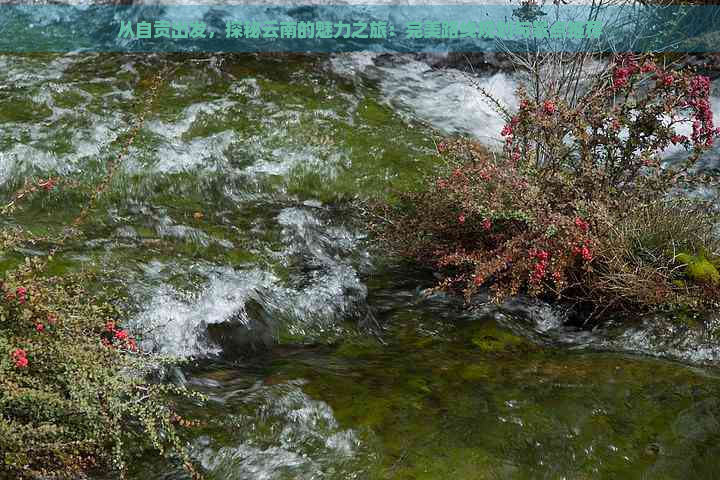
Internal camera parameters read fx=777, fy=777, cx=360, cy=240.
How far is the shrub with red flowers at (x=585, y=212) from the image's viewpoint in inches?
191

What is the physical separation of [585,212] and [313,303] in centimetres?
185

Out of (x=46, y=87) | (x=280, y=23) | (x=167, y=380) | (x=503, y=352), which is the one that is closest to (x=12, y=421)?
(x=167, y=380)

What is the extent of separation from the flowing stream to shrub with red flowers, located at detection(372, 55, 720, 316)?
0.25m

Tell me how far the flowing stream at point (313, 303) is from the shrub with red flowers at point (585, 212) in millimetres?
253

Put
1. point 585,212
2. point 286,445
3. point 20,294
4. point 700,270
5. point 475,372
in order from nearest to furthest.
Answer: point 20,294
point 286,445
point 475,372
point 700,270
point 585,212

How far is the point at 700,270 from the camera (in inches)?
189

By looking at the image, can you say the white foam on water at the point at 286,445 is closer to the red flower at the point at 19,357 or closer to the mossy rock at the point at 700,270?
the red flower at the point at 19,357

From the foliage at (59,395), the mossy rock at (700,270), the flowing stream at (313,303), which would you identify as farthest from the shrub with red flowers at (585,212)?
the foliage at (59,395)

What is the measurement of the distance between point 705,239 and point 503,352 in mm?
1695

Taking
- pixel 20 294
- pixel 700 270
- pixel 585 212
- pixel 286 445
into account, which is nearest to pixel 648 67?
pixel 585 212

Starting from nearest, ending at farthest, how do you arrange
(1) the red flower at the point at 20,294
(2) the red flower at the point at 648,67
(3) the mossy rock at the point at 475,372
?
(1) the red flower at the point at 20,294 < (3) the mossy rock at the point at 475,372 < (2) the red flower at the point at 648,67

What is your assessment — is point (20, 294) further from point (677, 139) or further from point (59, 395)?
point (677, 139)

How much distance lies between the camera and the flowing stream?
342cm

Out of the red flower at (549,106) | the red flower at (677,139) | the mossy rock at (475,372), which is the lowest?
the mossy rock at (475,372)
